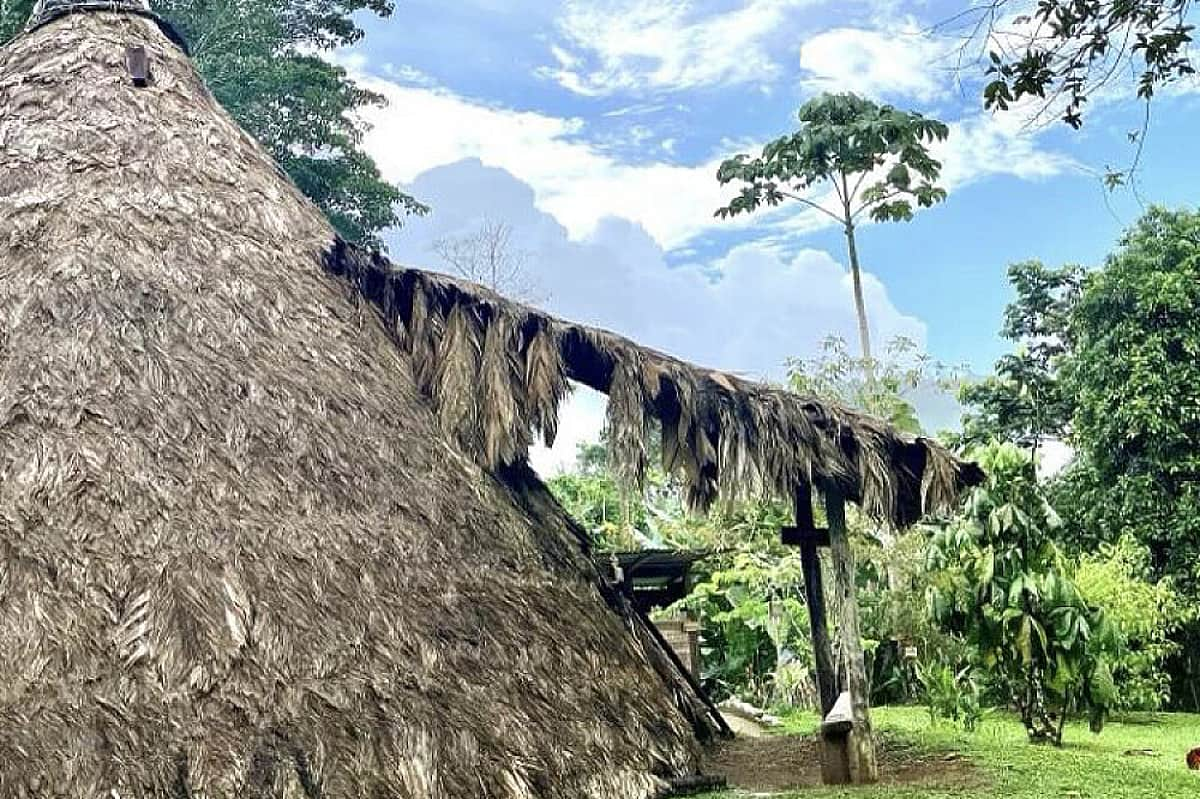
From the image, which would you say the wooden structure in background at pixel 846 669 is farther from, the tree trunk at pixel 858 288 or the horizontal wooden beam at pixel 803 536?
the tree trunk at pixel 858 288

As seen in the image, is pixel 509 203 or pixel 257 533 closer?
pixel 257 533

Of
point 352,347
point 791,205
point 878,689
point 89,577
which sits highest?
point 791,205

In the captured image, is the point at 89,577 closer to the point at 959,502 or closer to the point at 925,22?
the point at 925,22

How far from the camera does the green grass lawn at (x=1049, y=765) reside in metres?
4.92

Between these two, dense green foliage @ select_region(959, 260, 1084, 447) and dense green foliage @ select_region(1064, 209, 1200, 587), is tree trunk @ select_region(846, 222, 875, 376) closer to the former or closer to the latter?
dense green foliage @ select_region(959, 260, 1084, 447)

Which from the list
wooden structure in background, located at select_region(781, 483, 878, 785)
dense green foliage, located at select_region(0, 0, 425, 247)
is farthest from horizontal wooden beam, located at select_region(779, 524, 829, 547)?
dense green foliage, located at select_region(0, 0, 425, 247)

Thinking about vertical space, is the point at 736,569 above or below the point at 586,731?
above

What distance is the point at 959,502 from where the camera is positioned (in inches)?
219

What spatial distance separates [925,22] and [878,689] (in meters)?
10.7

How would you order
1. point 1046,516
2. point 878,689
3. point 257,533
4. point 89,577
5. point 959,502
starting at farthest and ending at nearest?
point 878,689 < point 1046,516 < point 959,502 < point 257,533 < point 89,577

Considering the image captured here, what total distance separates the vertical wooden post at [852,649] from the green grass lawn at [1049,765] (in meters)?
0.20

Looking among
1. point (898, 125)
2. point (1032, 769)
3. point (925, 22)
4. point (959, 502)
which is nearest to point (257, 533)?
point (925, 22)

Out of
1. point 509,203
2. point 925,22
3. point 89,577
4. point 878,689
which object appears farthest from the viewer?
point 509,203

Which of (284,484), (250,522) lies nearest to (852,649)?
(284,484)
